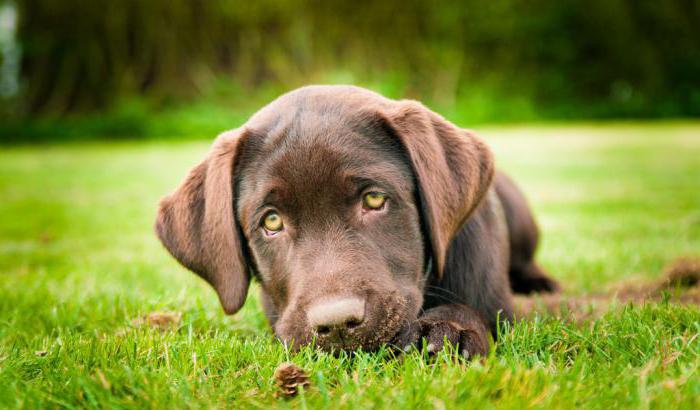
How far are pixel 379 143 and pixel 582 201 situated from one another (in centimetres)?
730

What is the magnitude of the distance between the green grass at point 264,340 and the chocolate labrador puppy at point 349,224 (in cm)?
19

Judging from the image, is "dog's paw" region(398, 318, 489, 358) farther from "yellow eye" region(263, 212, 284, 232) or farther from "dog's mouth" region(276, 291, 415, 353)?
"yellow eye" region(263, 212, 284, 232)

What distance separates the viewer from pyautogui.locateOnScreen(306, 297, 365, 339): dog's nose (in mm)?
2480

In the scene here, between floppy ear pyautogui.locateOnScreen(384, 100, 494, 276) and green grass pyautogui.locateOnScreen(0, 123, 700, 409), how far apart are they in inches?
21.7

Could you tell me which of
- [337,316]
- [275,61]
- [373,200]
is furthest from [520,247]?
[275,61]

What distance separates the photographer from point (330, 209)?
9.53 ft

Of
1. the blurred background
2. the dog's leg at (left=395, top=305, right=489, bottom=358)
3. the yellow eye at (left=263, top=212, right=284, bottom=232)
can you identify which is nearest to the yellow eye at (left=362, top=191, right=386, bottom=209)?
the yellow eye at (left=263, top=212, right=284, bottom=232)

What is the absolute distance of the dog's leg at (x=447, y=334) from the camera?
8.87 ft

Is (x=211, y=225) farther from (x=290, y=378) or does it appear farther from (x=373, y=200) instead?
(x=290, y=378)

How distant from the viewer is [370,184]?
2.96 meters

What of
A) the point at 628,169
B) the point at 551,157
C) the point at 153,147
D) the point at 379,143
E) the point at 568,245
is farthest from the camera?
the point at 153,147

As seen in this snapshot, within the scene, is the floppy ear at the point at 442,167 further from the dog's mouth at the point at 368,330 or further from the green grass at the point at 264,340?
the green grass at the point at 264,340

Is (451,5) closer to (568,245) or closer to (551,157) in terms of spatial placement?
(551,157)

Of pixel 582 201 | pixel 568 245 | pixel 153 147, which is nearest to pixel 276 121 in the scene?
pixel 568 245
